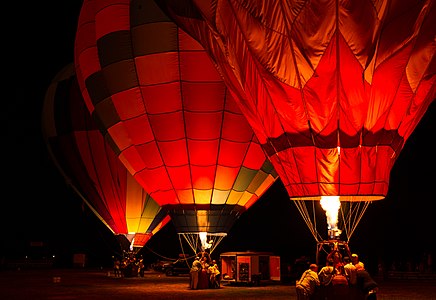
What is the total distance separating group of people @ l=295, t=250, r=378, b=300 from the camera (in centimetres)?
776

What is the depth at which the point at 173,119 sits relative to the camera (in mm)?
13281

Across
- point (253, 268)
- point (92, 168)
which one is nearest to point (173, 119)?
point (253, 268)

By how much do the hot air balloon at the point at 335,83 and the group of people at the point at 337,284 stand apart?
611mm

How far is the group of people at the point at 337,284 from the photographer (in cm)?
776

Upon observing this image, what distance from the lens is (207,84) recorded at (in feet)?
42.8

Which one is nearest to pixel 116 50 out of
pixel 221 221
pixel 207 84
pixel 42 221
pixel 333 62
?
pixel 207 84

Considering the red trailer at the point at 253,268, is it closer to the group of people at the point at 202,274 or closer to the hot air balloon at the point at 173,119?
the group of people at the point at 202,274

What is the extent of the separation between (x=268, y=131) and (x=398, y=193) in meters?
20.4

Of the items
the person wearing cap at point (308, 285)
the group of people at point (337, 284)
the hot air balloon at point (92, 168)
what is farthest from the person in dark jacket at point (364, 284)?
the hot air balloon at point (92, 168)

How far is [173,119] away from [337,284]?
6.39m

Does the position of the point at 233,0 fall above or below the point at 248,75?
above

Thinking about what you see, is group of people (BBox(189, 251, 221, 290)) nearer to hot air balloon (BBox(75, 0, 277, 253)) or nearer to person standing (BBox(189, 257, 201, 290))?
person standing (BBox(189, 257, 201, 290))

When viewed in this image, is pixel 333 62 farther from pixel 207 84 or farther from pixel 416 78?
pixel 207 84

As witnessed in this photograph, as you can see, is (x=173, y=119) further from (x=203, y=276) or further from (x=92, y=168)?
(x=92, y=168)
